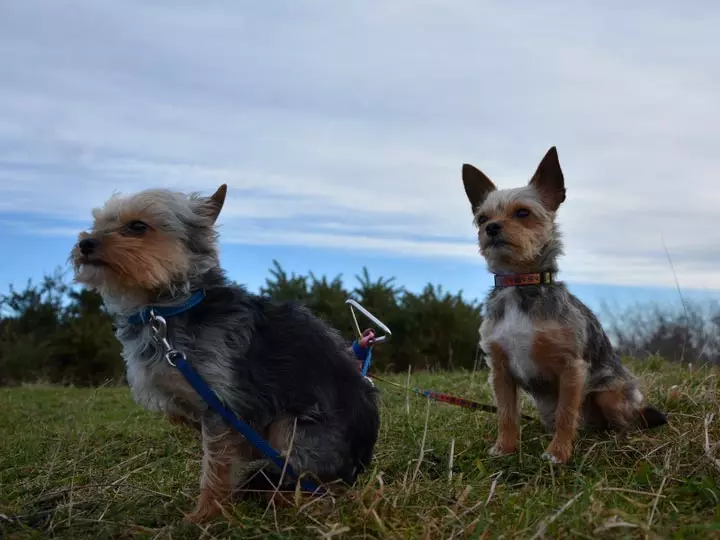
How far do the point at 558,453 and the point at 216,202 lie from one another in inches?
121

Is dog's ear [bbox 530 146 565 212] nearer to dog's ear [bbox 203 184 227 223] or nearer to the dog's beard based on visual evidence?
dog's ear [bbox 203 184 227 223]

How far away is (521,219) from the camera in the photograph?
18.9 feet

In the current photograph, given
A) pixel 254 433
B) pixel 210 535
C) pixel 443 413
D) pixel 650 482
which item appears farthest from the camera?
pixel 443 413

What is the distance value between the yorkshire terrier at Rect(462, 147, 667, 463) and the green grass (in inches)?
9.4

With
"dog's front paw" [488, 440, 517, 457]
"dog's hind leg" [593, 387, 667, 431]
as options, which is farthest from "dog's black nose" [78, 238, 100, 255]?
"dog's hind leg" [593, 387, 667, 431]

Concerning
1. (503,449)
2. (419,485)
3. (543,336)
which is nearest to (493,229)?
Result: (543,336)

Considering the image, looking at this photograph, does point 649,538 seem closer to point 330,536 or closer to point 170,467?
point 330,536

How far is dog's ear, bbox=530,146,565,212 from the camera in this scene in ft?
19.5

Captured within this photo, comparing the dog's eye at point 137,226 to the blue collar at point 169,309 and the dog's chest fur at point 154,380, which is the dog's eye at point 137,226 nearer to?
the blue collar at point 169,309

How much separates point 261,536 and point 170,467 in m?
2.34

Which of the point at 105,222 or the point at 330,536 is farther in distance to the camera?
the point at 105,222

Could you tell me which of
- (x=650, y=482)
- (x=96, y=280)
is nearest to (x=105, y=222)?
(x=96, y=280)

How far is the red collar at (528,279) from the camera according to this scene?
5629 mm

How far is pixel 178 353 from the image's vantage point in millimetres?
4117
